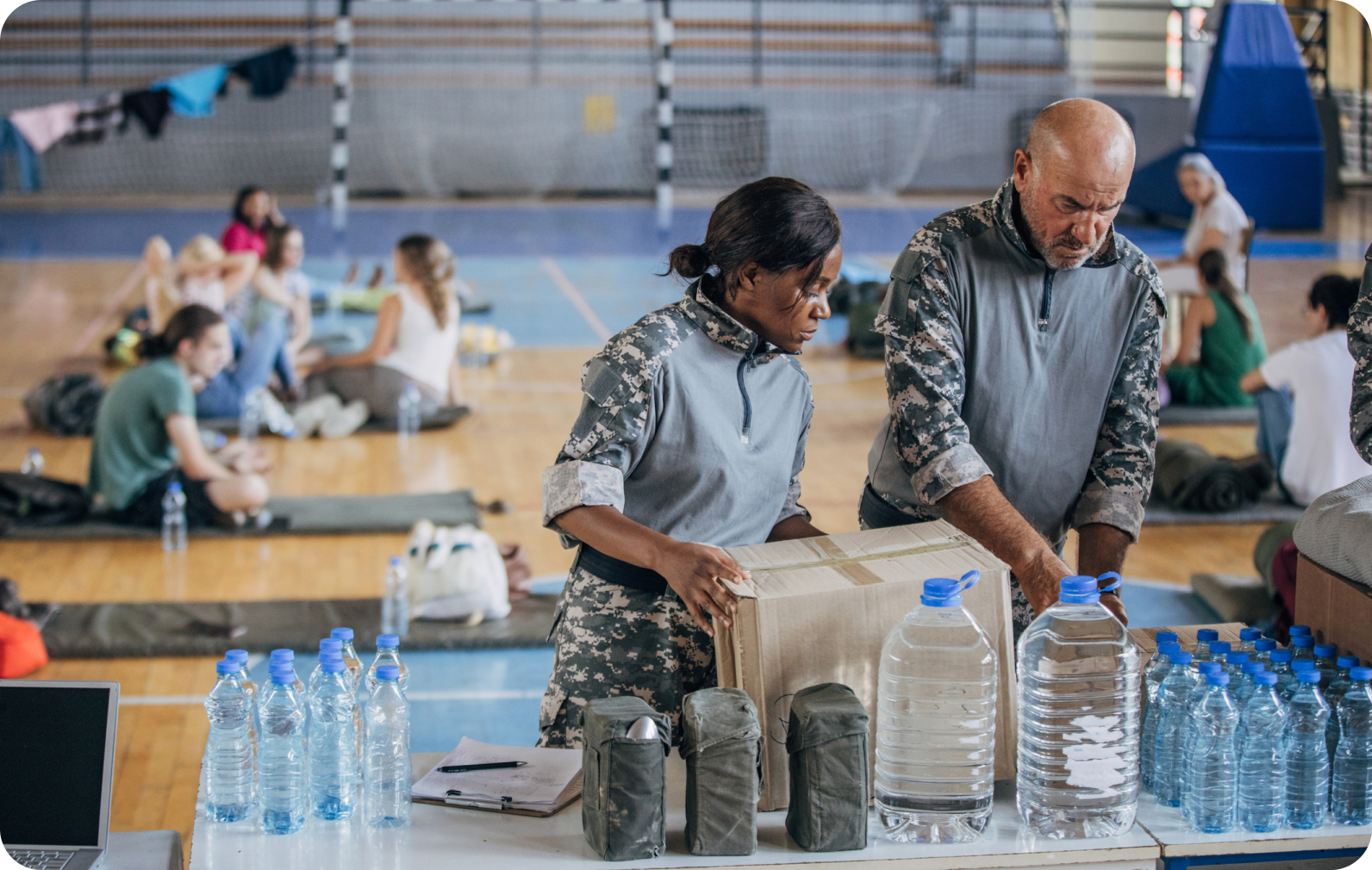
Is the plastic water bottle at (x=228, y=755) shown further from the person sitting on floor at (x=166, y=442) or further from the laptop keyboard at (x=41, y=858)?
the person sitting on floor at (x=166, y=442)

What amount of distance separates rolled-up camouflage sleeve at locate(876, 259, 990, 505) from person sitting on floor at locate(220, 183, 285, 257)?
8.40 m

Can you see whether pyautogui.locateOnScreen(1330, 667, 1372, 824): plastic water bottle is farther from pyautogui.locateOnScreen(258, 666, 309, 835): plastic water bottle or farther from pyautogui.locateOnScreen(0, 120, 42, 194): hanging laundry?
pyautogui.locateOnScreen(0, 120, 42, 194): hanging laundry

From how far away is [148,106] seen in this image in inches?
587

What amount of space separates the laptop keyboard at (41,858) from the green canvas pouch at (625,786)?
0.92 meters

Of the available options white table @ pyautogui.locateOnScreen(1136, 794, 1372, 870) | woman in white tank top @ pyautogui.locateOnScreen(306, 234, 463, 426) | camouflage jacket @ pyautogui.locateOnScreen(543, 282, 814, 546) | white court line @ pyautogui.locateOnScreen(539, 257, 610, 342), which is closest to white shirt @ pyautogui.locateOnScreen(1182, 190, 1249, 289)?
white court line @ pyautogui.locateOnScreen(539, 257, 610, 342)

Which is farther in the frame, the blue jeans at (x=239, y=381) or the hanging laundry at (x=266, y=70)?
the hanging laundry at (x=266, y=70)

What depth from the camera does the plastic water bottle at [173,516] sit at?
22.8 ft

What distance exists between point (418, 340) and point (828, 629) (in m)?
7.20

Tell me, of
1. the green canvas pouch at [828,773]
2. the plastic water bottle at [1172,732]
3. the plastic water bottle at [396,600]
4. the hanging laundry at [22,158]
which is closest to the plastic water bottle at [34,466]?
the plastic water bottle at [396,600]

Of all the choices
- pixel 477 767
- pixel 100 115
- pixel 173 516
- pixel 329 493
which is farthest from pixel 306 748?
pixel 100 115

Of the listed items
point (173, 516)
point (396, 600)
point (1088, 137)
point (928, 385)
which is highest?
point (1088, 137)

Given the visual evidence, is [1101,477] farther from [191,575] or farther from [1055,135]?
[191,575]

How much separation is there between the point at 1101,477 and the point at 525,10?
21.9m

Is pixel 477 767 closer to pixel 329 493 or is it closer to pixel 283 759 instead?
pixel 283 759
